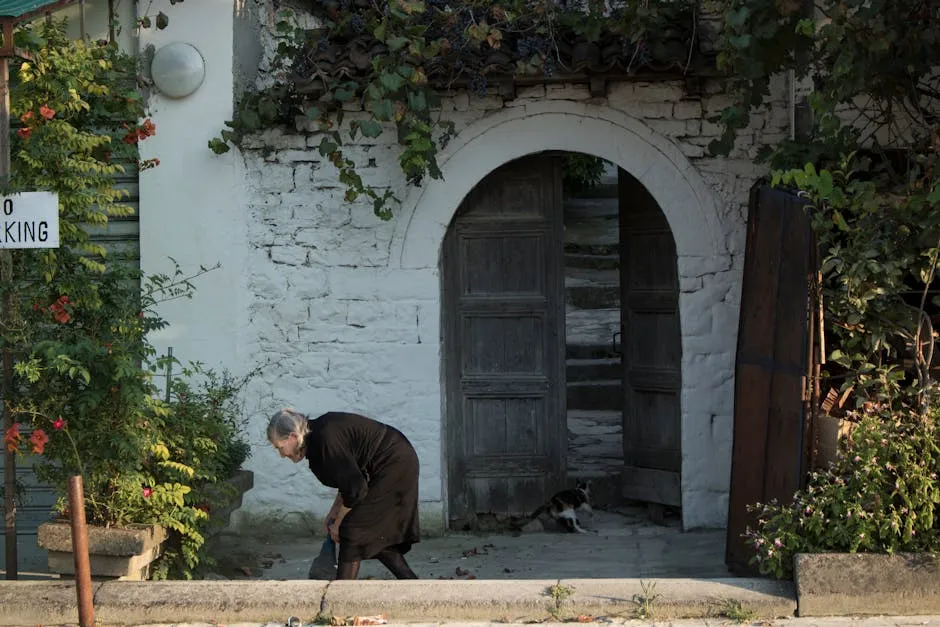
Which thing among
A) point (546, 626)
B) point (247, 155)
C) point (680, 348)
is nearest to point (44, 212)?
point (247, 155)

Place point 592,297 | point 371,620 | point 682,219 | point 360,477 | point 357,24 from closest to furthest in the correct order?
point 371,620 → point 360,477 → point 357,24 → point 682,219 → point 592,297

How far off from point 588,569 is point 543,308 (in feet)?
6.34

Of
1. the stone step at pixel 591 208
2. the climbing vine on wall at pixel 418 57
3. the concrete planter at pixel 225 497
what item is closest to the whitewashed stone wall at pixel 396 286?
the climbing vine on wall at pixel 418 57

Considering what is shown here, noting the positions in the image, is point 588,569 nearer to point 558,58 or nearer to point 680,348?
point 680,348

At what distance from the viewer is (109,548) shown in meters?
5.63

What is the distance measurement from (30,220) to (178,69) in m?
2.21

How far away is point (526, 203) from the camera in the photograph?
8.17m

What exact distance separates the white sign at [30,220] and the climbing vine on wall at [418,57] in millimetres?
1983

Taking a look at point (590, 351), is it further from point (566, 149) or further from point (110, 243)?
point (110, 243)

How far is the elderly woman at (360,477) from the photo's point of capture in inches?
225

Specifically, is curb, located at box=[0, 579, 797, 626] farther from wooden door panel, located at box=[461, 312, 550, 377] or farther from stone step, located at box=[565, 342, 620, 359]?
stone step, located at box=[565, 342, 620, 359]

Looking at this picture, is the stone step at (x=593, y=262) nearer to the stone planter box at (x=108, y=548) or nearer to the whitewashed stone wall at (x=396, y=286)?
the whitewashed stone wall at (x=396, y=286)

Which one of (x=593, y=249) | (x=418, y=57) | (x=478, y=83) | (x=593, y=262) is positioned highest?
(x=418, y=57)

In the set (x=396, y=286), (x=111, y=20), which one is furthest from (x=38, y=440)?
(x=111, y=20)
